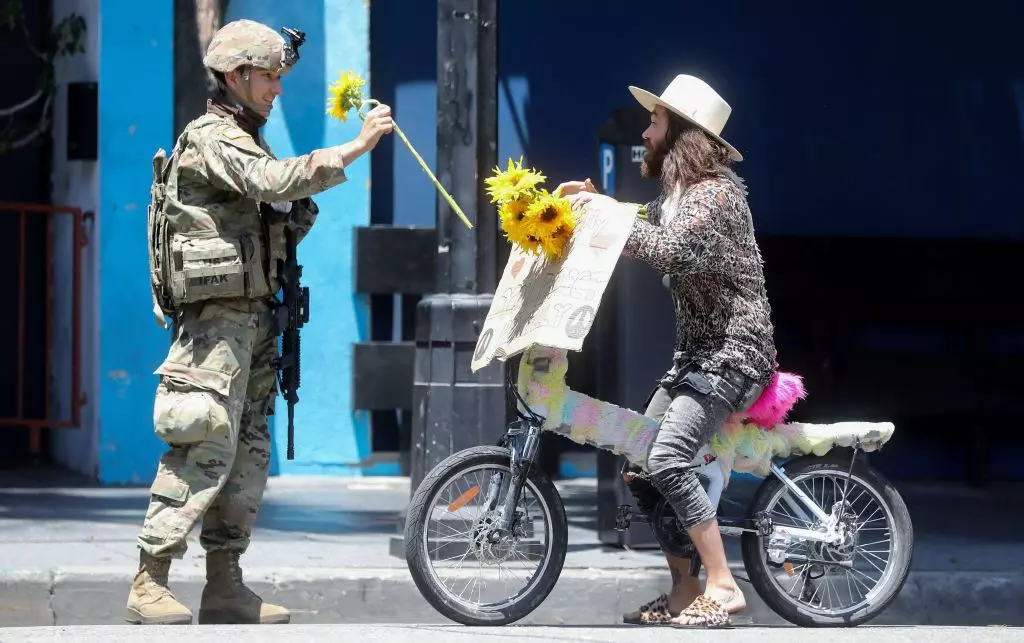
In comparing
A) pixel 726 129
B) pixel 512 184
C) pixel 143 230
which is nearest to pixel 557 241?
pixel 512 184

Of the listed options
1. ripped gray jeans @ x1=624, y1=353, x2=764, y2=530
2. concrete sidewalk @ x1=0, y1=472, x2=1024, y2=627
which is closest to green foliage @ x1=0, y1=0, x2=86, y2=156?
concrete sidewalk @ x1=0, y1=472, x2=1024, y2=627

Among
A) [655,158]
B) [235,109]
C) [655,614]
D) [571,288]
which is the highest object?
[235,109]

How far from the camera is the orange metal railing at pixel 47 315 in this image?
9578 mm

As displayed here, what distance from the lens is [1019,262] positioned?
9688 mm

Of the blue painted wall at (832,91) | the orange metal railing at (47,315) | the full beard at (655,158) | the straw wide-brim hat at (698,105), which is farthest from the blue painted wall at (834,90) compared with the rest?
the straw wide-brim hat at (698,105)

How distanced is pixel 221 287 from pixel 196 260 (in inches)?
4.6

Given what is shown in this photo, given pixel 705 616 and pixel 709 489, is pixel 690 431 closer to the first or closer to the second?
pixel 709 489

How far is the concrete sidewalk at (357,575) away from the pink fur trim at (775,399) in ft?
1.55

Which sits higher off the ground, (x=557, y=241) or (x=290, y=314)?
(x=557, y=241)

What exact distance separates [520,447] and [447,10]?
8.54 feet

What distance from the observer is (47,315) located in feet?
33.1

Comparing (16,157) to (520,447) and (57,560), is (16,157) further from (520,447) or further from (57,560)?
(520,447)

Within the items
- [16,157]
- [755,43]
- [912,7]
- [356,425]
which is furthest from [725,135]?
[16,157]

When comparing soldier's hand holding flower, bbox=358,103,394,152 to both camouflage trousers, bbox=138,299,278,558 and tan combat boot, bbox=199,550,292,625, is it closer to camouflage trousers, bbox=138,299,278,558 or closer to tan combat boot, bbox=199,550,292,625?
camouflage trousers, bbox=138,299,278,558
